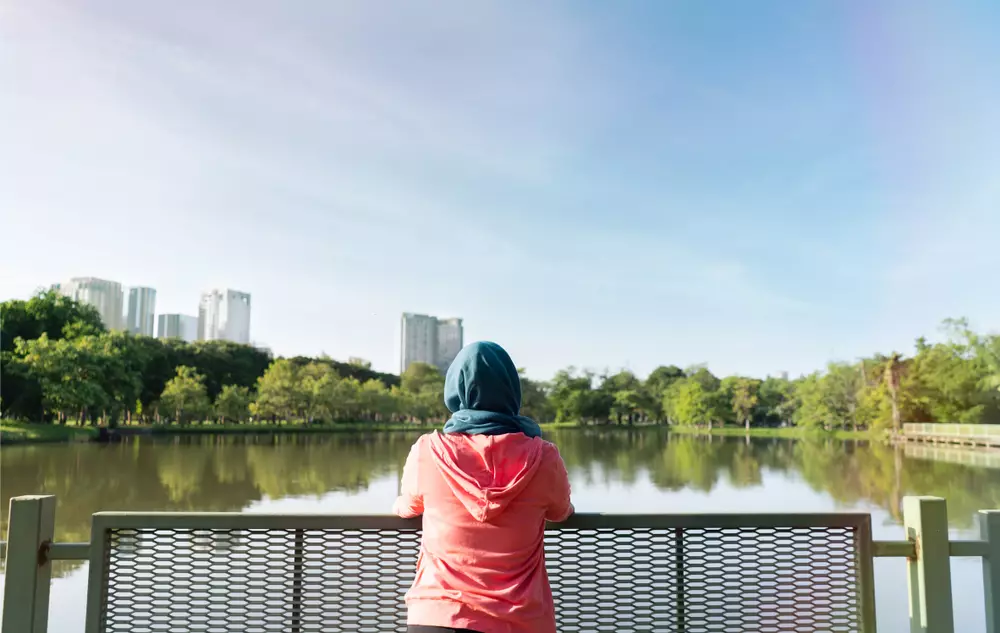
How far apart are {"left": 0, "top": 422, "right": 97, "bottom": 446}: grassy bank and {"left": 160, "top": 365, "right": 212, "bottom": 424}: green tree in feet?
14.7

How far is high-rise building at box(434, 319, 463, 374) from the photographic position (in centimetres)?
5523

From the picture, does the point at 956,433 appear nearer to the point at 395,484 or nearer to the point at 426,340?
the point at 395,484

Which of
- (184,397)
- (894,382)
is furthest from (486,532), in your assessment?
(894,382)

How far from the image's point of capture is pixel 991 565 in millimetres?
1515

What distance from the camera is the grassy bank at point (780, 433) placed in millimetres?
33719

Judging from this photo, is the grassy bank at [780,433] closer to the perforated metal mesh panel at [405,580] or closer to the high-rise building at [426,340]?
the high-rise building at [426,340]

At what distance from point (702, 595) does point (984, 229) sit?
52472mm

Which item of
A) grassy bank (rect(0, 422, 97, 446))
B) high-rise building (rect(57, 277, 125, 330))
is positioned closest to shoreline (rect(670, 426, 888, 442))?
grassy bank (rect(0, 422, 97, 446))

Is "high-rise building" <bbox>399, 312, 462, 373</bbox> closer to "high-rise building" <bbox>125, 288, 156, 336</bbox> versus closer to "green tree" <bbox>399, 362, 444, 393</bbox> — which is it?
"green tree" <bbox>399, 362, 444, 393</bbox>

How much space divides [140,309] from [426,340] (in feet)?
71.8

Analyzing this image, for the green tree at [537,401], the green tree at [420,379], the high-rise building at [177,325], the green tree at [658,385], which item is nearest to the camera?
the green tree at [420,379]

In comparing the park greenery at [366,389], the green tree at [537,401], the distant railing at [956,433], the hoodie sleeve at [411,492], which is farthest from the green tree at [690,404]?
the hoodie sleeve at [411,492]

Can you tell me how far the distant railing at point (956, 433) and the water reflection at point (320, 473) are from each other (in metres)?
2.78

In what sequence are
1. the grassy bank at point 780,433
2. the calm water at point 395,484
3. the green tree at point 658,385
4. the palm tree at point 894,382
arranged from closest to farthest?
the calm water at point 395,484
the palm tree at point 894,382
the grassy bank at point 780,433
the green tree at point 658,385
